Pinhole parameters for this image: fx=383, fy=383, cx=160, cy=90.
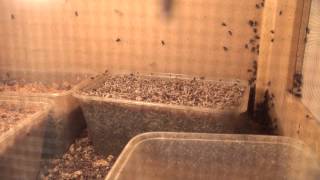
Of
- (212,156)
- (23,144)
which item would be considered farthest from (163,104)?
(23,144)

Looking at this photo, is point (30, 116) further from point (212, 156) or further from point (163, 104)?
point (212, 156)

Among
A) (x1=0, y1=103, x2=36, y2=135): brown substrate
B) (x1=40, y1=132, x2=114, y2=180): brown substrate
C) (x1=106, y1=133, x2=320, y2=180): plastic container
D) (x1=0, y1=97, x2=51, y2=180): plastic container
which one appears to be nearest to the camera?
(x1=106, y1=133, x2=320, y2=180): plastic container

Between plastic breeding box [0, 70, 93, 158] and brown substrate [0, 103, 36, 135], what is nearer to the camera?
brown substrate [0, 103, 36, 135]

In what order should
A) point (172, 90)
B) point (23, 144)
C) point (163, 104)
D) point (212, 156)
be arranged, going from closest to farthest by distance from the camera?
point (212, 156)
point (23, 144)
point (163, 104)
point (172, 90)

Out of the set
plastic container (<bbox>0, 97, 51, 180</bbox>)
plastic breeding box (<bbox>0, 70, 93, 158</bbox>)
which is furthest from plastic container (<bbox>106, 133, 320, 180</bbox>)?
plastic breeding box (<bbox>0, 70, 93, 158</bbox>)

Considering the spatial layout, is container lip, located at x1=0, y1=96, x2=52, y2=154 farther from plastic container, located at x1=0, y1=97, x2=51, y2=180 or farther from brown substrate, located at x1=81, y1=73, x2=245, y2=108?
brown substrate, located at x1=81, y1=73, x2=245, y2=108

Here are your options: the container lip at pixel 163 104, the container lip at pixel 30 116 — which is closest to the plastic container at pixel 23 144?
the container lip at pixel 30 116

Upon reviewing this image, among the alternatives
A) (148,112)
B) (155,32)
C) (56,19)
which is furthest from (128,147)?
(56,19)
